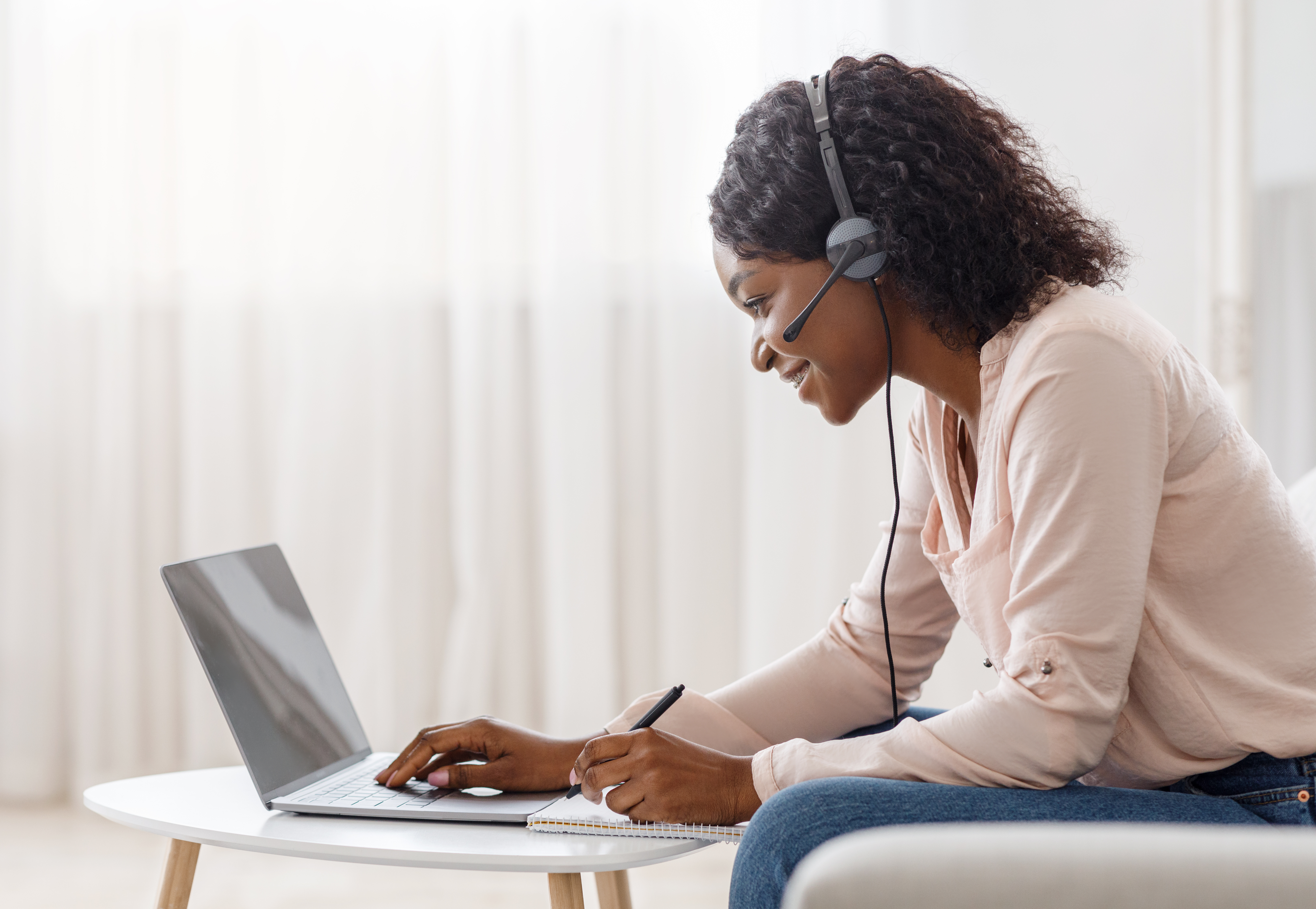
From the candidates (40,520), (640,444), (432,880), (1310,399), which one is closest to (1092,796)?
(432,880)

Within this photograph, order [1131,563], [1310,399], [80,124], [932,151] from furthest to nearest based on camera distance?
1. [80,124]
2. [1310,399]
3. [932,151]
4. [1131,563]

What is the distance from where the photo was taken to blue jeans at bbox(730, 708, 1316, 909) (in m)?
0.64

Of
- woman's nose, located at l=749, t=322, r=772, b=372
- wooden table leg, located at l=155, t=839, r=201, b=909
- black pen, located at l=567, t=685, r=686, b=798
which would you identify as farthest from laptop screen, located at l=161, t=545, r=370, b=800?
woman's nose, located at l=749, t=322, r=772, b=372

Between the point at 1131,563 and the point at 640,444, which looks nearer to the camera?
the point at 1131,563

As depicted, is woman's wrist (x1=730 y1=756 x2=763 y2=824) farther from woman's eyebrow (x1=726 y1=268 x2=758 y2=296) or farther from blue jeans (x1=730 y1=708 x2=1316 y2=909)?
woman's eyebrow (x1=726 y1=268 x2=758 y2=296)

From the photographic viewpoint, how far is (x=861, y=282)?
843 millimetres

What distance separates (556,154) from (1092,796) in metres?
1.65

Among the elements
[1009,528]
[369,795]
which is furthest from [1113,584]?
[369,795]

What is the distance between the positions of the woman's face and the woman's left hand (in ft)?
1.03

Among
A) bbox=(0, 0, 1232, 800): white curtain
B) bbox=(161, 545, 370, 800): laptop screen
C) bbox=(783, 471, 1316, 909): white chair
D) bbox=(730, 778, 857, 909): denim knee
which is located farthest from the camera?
bbox=(0, 0, 1232, 800): white curtain

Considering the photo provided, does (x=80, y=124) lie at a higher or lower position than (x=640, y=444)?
higher

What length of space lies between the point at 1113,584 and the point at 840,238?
0.32m

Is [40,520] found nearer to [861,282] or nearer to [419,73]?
[419,73]

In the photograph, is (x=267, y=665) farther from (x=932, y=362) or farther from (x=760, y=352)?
(x=932, y=362)
